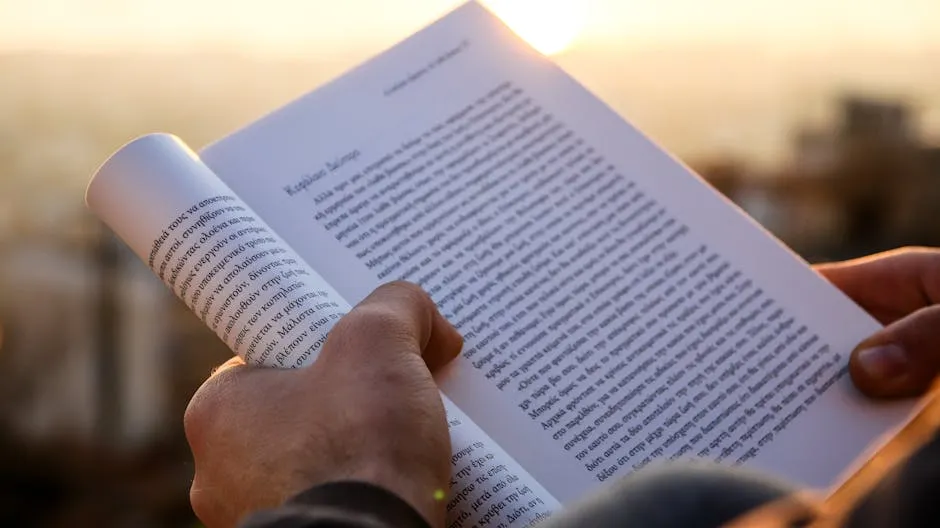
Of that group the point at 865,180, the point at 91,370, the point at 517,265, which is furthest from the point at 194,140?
the point at 865,180

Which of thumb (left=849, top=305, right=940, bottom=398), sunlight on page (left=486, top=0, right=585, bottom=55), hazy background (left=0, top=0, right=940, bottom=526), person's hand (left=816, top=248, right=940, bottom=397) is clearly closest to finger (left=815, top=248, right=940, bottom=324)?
person's hand (left=816, top=248, right=940, bottom=397)

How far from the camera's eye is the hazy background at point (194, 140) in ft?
6.42

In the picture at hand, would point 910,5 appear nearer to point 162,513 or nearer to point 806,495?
point 162,513

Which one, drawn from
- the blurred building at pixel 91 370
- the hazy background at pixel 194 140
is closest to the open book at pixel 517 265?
the hazy background at pixel 194 140

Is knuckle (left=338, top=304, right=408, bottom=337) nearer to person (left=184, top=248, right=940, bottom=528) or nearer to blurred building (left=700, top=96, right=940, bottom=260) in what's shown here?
person (left=184, top=248, right=940, bottom=528)

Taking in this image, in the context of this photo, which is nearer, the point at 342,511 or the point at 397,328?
the point at 342,511

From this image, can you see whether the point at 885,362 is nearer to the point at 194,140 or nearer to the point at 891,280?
the point at 891,280

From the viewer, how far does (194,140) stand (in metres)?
1.81

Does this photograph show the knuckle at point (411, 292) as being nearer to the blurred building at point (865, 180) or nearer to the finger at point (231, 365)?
the finger at point (231, 365)

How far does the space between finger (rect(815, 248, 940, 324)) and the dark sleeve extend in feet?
1.78

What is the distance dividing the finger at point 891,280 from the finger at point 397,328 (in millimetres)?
400

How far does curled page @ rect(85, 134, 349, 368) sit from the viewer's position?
55cm

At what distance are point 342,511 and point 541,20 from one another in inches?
33.8

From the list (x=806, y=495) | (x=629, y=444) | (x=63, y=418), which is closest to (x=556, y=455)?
(x=629, y=444)
